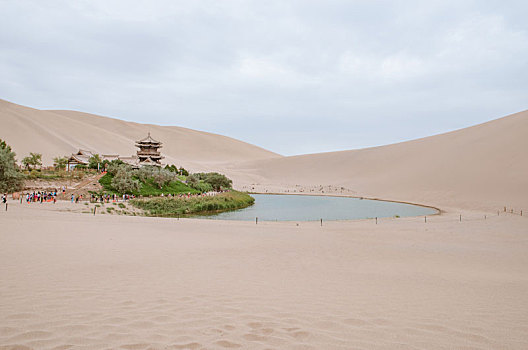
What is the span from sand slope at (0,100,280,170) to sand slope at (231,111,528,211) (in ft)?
114

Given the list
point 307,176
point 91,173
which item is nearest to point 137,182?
point 91,173

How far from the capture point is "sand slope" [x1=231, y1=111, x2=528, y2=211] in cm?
4053

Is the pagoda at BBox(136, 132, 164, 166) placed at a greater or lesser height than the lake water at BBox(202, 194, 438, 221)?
greater

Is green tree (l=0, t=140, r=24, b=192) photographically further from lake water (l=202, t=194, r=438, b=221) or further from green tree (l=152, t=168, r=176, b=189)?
lake water (l=202, t=194, r=438, b=221)

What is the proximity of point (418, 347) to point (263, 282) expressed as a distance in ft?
11.5

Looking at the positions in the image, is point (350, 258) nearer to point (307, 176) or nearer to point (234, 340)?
point (234, 340)

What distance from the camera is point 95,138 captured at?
95.8 meters

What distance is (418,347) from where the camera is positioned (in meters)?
3.64

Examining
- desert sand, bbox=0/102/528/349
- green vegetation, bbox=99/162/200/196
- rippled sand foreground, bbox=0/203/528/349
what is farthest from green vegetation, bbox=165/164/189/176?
rippled sand foreground, bbox=0/203/528/349

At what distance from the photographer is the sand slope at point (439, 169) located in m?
40.5

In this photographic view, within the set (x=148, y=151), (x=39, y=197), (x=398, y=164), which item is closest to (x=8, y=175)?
(x=39, y=197)

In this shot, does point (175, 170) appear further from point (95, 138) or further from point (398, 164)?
point (95, 138)

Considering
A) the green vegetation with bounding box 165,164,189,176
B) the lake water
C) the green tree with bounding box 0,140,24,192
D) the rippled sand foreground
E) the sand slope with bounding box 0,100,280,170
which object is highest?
the sand slope with bounding box 0,100,280,170

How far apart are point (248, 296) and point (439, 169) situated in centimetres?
5824
